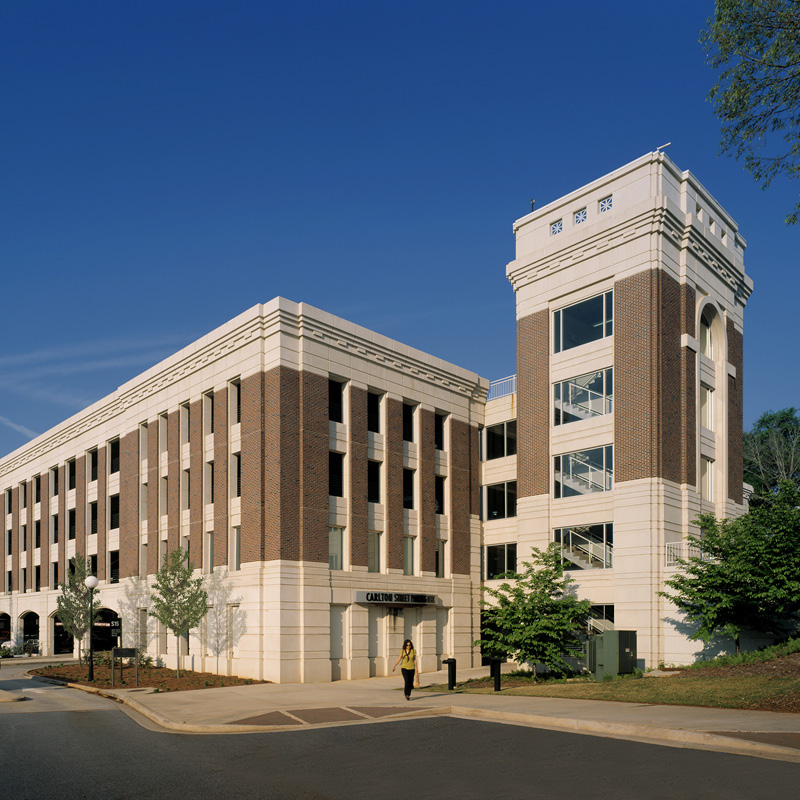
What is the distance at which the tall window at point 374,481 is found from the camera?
38438 mm

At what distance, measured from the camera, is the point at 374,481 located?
3881 cm

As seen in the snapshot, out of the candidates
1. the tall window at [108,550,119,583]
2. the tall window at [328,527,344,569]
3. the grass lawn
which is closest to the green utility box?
the grass lawn

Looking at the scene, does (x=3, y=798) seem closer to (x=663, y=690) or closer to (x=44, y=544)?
(x=663, y=690)

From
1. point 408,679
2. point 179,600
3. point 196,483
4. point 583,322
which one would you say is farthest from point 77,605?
point 583,322

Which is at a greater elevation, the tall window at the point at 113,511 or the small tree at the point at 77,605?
the tall window at the point at 113,511

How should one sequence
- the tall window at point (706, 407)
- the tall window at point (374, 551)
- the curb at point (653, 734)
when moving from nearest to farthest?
the curb at point (653, 734) → the tall window at point (374, 551) → the tall window at point (706, 407)

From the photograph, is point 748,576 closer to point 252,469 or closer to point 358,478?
point 358,478

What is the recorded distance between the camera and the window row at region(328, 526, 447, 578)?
35875 mm

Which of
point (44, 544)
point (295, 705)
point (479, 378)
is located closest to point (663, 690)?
point (295, 705)

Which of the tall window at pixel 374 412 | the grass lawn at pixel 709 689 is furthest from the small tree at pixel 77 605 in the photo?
the grass lawn at pixel 709 689

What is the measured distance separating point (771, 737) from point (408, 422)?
28258mm

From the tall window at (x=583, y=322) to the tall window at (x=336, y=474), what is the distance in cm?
1086

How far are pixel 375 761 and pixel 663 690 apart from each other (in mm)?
10884

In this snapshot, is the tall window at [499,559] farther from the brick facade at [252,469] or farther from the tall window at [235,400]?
the tall window at [235,400]
